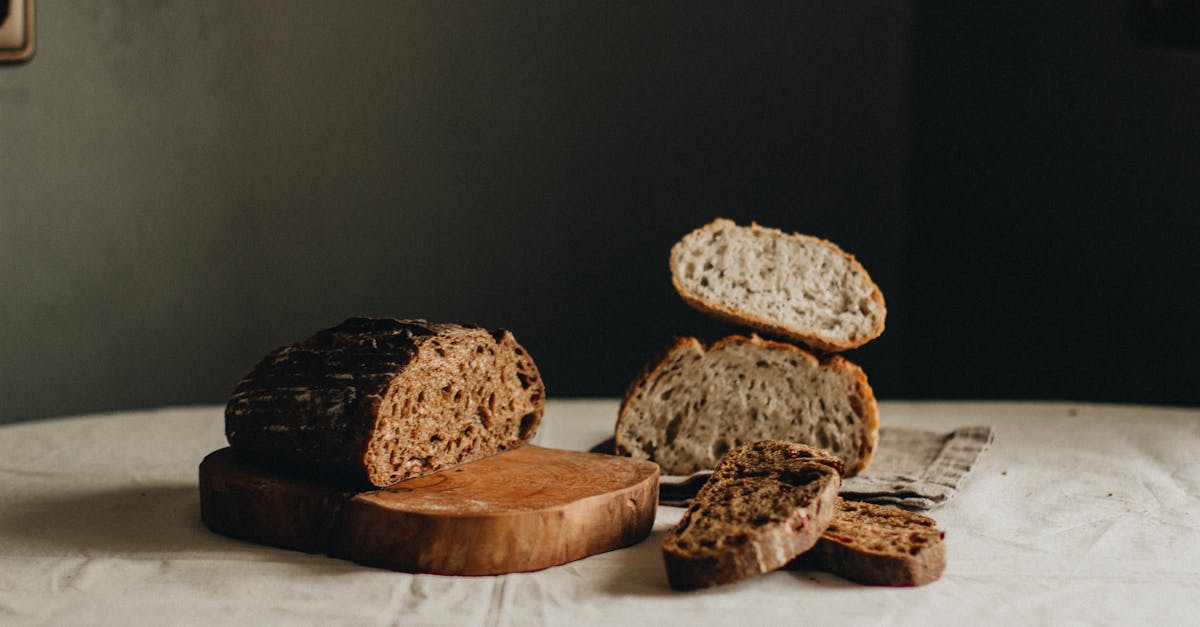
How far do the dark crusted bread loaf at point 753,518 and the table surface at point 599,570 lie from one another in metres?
0.04

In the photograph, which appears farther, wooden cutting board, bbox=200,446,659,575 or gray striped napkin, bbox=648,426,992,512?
gray striped napkin, bbox=648,426,992,512

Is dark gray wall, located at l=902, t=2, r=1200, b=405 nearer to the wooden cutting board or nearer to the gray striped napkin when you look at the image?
the gray striped napkin

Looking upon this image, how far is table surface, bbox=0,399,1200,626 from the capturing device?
155 centimetres

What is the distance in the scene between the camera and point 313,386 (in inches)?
78.3

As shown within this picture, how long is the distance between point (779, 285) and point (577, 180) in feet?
6.83

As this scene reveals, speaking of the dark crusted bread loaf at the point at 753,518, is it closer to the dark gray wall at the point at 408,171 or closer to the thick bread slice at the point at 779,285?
the thick bread slice at the point at 779,285

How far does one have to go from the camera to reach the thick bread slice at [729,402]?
95.7 inches

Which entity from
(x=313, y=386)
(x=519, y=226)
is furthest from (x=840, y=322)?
(x=519, y=226)

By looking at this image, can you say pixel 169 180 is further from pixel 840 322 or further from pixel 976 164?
pixel 976 164

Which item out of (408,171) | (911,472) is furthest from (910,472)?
(408,171)

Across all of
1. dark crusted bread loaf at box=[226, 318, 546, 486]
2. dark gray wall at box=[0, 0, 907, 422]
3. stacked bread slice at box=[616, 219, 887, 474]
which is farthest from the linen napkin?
dark gray wall at box=[0, 0, 907, 422]

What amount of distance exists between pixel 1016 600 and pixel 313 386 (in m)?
1.22

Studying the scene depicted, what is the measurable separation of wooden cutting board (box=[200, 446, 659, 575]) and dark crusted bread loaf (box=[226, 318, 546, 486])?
0.04 m

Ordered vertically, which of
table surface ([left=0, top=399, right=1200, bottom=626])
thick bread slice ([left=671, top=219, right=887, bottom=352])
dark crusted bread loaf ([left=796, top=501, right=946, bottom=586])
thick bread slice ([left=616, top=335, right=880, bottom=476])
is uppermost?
thick bread slice ([left=671, top=219, right=887, bottom=352])
